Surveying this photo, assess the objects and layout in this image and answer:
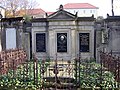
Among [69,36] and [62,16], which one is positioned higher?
[62,16]

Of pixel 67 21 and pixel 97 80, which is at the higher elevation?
pixel 67 21

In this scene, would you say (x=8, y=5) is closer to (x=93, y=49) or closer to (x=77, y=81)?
(x=93, y=49)

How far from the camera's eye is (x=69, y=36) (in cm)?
1423

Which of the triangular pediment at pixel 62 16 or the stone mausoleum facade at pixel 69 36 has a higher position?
the triangular pediment at pixel 62 16

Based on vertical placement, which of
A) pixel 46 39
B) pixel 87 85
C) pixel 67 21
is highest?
pixel 67 21

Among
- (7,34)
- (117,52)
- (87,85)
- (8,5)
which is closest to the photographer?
(87,85)

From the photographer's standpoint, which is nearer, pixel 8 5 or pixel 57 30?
pixel 57 30

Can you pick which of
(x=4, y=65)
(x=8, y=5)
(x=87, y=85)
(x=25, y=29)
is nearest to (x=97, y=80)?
(x=87, y=85)

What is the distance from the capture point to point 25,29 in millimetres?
14898

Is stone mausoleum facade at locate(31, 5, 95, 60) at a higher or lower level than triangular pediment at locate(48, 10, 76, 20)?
lower

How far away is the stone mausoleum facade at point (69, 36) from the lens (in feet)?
46.4

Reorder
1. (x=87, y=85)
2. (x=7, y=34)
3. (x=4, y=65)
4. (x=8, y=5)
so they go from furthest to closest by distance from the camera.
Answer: (x=8, y=5) < (x=7, y=34) < (x=4, y=65) < (x=87, y=85)

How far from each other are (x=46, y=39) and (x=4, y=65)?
23.0 ft

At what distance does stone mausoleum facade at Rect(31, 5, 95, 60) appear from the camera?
557 inches
